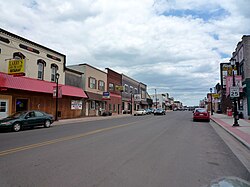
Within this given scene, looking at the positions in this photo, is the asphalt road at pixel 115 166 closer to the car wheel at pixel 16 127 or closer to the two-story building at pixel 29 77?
the car wheel at pixel 16 127

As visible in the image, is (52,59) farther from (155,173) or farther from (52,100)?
(155,173)

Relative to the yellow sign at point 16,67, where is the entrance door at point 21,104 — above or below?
below

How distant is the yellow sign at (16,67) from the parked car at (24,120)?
4251 mm

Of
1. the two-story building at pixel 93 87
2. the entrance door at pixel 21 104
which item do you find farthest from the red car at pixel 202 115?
the entrance door at pixel 21 104

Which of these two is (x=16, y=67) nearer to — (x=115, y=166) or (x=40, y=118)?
(x=40, y=118)

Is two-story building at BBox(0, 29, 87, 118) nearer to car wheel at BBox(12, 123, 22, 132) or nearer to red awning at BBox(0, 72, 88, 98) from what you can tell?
red awning at BBox(0, 72, 88, 98)

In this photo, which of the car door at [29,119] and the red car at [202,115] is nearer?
the car door at [29,119]

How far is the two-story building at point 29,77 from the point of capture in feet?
68.2

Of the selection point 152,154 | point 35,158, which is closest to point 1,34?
point 35,158

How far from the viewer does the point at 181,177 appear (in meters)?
5.59

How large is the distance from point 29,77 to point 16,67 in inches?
164

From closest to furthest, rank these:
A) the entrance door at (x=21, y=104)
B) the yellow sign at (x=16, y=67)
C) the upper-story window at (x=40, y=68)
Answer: the yellow sign at (x=16, y=67), the entrance door at (x=21, y=104), the upper-story window at (x=40, y=68)

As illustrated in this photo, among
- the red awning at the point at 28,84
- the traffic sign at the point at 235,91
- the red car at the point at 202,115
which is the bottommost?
the red car at the point at 202,115

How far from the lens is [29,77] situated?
2427 centimetres
